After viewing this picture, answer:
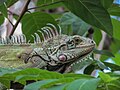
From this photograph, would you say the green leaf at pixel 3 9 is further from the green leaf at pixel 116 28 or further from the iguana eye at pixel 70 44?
the green leaf at pixel 116 28

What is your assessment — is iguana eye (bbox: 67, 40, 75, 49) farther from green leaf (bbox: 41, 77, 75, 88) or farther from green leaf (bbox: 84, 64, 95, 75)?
green leaf (bbox: 41, 77, 75, 88)

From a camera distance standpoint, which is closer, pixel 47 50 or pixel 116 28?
pixel 47 50

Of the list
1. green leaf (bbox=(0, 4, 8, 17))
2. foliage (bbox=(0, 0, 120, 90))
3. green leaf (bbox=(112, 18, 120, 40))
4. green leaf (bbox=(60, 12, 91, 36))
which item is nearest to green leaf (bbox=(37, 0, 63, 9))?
foliage (bbox=(0, 0, 120, 90))

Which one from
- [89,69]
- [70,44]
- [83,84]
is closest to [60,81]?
[83,84]

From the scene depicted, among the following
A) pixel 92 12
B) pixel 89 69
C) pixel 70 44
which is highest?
pixel 92 12

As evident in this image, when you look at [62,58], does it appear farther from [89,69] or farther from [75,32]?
[75,32]

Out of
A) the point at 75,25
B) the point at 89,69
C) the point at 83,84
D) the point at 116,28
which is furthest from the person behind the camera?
the point at 116,28

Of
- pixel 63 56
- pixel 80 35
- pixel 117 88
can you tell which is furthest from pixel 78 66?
pixel 117 88

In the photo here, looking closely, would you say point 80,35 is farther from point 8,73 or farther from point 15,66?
point 8,73
